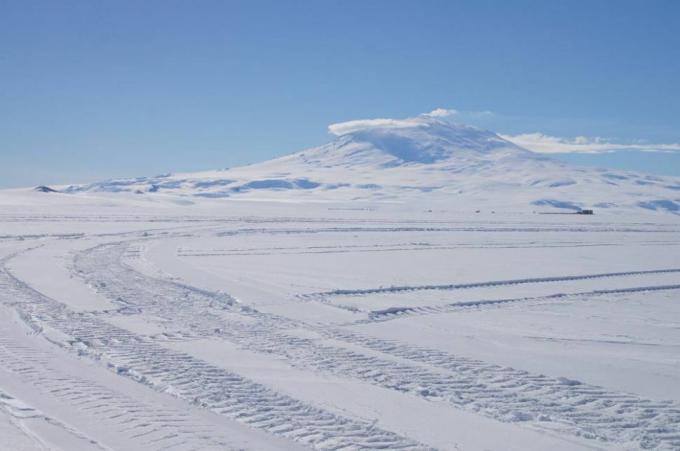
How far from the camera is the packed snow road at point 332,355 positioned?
5.54 meters

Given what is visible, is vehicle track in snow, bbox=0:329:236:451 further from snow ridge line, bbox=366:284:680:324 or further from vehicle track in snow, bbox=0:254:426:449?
snow ridge line, bbox=366:284:680:324

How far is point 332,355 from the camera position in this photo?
8148mm

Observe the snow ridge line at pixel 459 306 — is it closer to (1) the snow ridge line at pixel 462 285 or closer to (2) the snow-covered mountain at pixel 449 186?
(1) the snow ridge line at pixel 462 285

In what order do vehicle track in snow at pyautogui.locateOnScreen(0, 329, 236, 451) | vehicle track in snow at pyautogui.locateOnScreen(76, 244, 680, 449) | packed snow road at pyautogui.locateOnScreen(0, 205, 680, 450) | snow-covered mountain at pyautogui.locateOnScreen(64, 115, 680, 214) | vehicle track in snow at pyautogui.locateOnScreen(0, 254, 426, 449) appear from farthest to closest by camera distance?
snow-covered mountain at pyautogui.locateOnScreen(64, 115, 680, 214) → vehicle track in snow at pyautogui.locateOnScreen(76, 244, 680, 449) → packed snow road at pyautogui.locateOnScreen(0, 205, 680, 450) → vehicle track in snow at pyautogui.locateOnScreen(0, 254, 426, 449) → vehicle track in snow at pyautogui.locateOnScreen(0, 329, 236, 451)

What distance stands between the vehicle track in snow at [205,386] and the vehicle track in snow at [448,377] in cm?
82

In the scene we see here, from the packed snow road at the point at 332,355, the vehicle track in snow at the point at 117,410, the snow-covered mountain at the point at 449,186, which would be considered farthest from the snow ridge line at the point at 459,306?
the snow-covered mountain at the point at 449,186

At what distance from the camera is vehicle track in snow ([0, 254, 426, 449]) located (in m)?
5.40

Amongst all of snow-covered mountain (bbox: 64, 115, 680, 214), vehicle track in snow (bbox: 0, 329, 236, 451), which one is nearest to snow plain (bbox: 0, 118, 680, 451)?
vehicle track in snow (bbox: 0, 329, 236, 451)

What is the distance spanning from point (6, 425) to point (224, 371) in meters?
2.33

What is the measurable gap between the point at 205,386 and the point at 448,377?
2.39 metres

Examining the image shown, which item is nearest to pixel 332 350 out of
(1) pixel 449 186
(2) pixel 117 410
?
(2) pixel 117 410

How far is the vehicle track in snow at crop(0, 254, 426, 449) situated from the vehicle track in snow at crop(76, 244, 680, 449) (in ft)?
2.70

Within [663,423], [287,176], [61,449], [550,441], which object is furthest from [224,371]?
[287,176]

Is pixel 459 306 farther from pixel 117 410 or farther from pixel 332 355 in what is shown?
pixel 117 410
